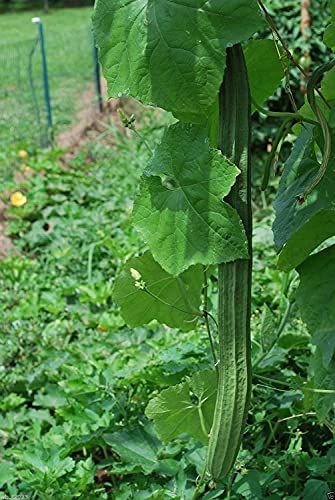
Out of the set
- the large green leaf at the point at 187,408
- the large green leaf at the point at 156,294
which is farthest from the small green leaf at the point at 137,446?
A: the large green leaf at the point at 156,294

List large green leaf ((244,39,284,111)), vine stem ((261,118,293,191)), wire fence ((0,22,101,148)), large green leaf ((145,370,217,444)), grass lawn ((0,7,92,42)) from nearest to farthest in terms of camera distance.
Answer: vine stem ((261,118,293,191)) < large green leaf ((244,39,284,111)) < large green leaf ((145,370,217,444)) < wire fence ((0,22,101,148)) < grass lawn ((0,7,92,42))

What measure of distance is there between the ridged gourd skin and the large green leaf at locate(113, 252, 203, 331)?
32cm

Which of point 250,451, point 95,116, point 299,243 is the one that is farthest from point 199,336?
point 95,116

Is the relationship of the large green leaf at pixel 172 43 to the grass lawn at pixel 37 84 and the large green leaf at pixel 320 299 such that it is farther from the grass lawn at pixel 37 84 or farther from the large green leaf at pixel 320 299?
the grass lawn at pixel 37 84

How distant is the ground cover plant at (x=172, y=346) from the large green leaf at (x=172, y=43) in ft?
0.04

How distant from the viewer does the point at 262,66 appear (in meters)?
1.73

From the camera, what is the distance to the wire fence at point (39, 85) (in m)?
6.24

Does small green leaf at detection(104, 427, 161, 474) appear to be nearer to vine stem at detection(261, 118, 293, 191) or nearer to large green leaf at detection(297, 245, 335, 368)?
large green leaf at detection(297, 245, 335, 368)

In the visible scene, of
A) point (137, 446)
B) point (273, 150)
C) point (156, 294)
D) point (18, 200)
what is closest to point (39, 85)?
point (18, 200)

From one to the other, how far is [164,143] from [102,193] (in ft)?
11.0

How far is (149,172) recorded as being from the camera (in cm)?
151

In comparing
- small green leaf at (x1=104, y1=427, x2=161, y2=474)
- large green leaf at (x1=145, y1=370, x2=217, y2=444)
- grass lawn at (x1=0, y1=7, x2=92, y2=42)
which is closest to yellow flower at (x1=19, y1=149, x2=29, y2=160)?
small green leaf at (x1=104, y1=427, x2=161, y2=474)

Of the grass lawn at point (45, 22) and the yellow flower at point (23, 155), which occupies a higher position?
the yellow flower at point (23, 155)

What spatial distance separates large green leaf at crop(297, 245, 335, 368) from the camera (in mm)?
1580
